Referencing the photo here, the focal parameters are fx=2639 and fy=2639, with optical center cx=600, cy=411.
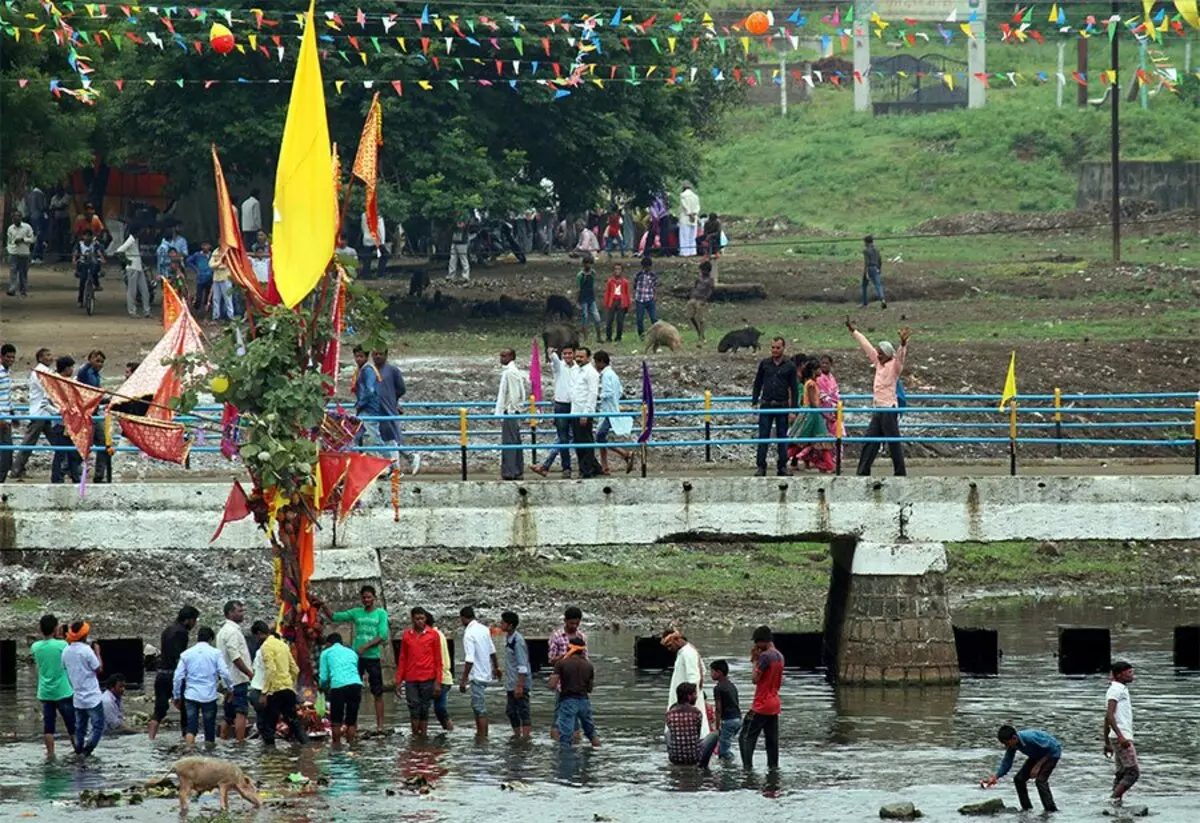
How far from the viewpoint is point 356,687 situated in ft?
82.9

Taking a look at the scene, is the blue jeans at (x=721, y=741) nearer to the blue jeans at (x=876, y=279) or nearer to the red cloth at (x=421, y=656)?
the red cloth at (x=421, y=656)

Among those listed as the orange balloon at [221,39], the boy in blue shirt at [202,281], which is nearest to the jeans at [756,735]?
the orange balloon at [221,39]

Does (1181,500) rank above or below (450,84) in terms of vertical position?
below

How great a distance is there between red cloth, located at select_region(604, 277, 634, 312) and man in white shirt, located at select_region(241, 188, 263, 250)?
7.66m

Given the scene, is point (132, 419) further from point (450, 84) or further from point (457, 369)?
point (450, 84)

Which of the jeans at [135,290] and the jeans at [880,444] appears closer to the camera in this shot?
the jeans at [880,444]

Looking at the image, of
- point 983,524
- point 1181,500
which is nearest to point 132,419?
point 983,524

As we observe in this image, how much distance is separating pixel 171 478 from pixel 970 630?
1065cm

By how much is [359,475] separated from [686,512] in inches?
175

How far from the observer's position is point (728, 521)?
29109mm

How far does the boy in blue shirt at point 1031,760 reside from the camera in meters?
22.3

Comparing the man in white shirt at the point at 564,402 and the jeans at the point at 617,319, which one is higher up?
the jeans at the point at 617,319

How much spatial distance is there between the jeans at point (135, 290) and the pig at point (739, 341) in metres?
10.8

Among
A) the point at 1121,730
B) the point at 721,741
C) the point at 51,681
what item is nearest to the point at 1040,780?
the point at 1121,730
